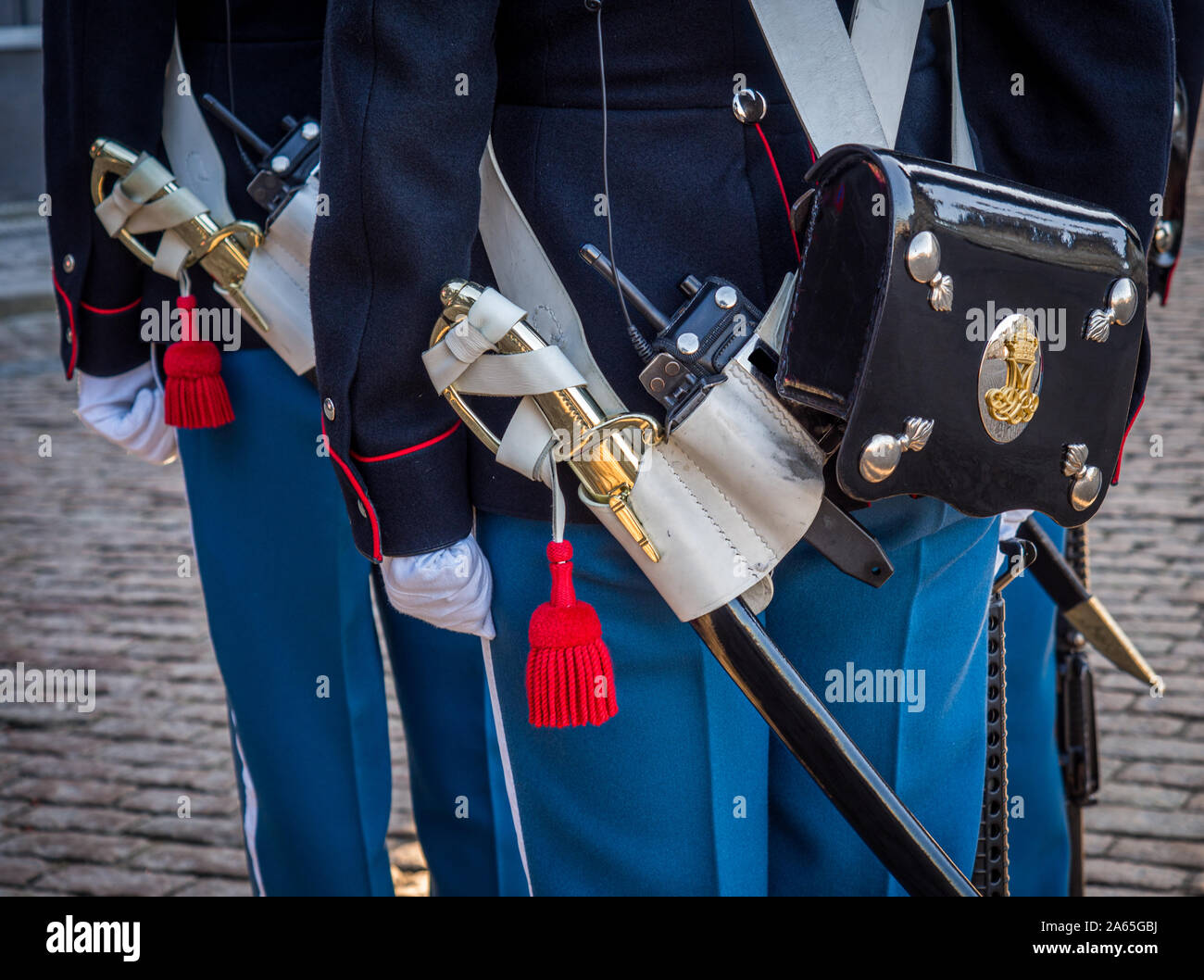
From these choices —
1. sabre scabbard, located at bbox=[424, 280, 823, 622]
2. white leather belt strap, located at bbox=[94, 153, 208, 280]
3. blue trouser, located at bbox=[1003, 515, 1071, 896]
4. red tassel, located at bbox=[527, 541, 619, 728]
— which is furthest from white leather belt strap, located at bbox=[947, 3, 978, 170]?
white leather belt strap, located at bbox=[94, 153, 208, 280]

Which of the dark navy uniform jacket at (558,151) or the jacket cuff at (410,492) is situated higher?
the dark navy uniform jacket at (558,151)

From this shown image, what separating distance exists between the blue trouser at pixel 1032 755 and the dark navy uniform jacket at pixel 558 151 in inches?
35.9

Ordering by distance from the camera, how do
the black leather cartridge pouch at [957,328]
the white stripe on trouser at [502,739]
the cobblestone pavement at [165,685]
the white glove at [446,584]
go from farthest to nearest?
the cobblestone pavement at [165,685] → the white stripe on trouser at [502,739] → the white glove at [446,584] → the black leather cartridge pouch at [957,328]

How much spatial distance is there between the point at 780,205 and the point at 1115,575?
301cm

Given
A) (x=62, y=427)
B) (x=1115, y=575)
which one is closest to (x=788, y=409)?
(x=1115, y=575)

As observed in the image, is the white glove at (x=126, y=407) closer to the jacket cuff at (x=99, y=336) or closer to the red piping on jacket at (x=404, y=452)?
the jacket cuff at (x=99, y=336)

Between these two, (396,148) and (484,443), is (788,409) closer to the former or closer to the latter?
(484,443)

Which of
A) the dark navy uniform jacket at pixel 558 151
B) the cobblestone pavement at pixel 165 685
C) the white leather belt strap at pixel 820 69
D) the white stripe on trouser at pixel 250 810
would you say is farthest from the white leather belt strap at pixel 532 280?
the cobblestone pavement at pixel 165 685

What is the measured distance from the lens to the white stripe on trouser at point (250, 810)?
2139mm

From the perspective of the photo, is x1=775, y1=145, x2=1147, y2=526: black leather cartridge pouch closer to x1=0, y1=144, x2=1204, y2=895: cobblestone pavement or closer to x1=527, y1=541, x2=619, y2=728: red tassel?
x1=527, y1=541, x2=619, y2=728: red tassel

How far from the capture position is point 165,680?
11.9 ft

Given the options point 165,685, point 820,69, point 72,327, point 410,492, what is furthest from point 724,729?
point 165,685

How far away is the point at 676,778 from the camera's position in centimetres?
140

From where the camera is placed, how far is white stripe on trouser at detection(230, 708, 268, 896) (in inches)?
84.2
